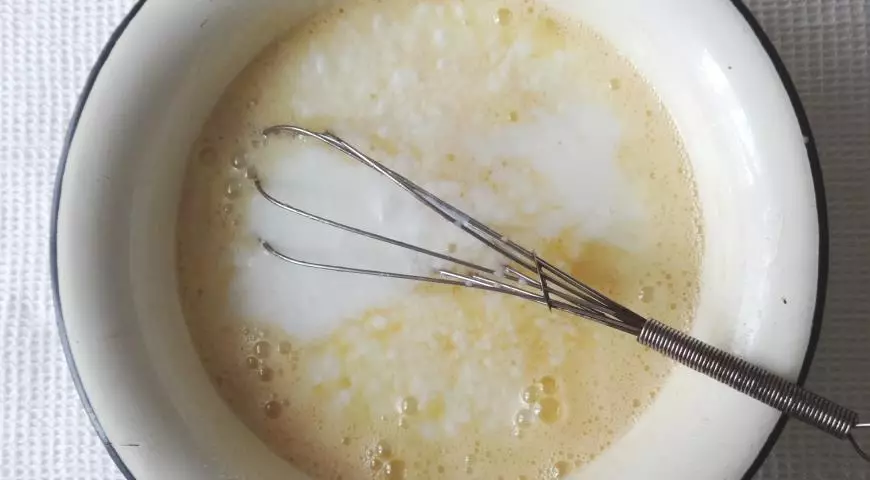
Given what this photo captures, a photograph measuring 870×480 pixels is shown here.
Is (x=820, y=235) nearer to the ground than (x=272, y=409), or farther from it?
farther from it

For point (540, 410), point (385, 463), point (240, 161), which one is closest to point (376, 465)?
point (385, 463)

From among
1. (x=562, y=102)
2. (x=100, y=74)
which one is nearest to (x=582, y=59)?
(x=562, y=102)

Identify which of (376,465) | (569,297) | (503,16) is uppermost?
(503,16)

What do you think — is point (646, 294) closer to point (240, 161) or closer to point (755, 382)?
point (755, 382)

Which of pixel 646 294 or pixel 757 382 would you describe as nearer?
pixel 757 382

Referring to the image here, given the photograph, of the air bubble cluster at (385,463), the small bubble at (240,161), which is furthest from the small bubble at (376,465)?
the small bubble at (240,161)

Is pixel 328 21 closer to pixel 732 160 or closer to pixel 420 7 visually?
pixel 420 7
